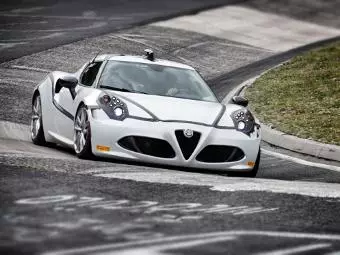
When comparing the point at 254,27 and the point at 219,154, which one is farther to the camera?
the point at 254,27

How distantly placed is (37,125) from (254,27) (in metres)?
18.6

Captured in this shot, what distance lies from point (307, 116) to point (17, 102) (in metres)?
4.47

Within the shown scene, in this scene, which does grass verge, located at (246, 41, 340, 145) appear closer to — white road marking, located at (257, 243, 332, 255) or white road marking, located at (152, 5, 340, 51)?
white road marking, located at (152, 5, 340, 51)

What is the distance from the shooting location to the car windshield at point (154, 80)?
1297 centimetres

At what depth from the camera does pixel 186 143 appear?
38.4 ft

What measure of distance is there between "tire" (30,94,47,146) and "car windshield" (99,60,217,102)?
1.20 meters

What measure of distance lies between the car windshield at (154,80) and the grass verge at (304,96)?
2.41 metres

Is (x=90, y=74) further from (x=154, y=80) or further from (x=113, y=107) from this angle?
(x=113, y=107)

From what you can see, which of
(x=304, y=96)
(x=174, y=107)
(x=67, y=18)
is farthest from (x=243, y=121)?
(x=67, y=18)

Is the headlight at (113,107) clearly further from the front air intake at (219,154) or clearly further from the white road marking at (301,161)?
the white road marking at (301,161)

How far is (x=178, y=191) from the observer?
31.6 ft

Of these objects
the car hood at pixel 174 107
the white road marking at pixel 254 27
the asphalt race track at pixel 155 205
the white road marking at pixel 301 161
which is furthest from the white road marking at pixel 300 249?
the white road marking at pixel 254 27

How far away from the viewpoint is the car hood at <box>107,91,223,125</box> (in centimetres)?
1191

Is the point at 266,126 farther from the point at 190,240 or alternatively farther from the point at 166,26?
the point at 166,26
